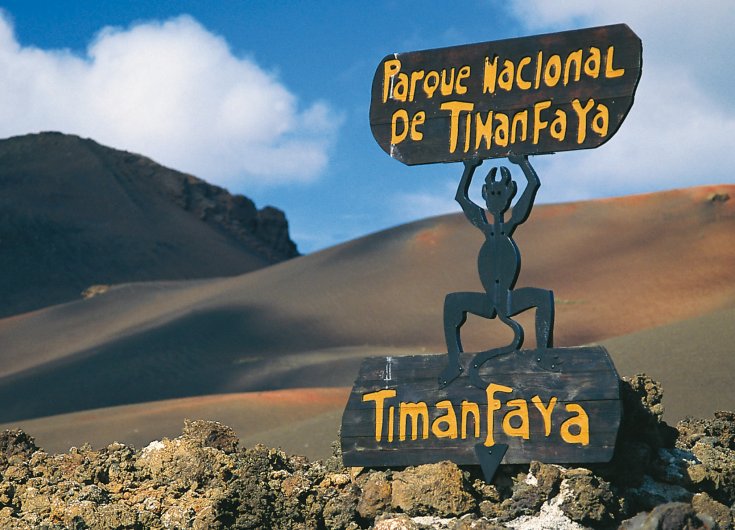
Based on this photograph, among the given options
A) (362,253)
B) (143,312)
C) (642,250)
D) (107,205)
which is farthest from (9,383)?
(107,205)

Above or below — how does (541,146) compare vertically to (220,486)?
above

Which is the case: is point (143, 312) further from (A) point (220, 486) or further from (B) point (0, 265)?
(A) point (220, 486)

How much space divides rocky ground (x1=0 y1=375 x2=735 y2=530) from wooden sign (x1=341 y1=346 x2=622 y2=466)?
0.48 feet

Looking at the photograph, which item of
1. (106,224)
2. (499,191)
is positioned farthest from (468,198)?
(106,224)

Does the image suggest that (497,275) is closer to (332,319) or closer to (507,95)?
(507,95)

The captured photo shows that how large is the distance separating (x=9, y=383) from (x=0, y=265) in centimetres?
4205

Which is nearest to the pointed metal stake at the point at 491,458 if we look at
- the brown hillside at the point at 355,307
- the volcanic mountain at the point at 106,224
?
the brown hillside at the point at 355,307

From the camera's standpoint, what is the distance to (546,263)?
164 ft

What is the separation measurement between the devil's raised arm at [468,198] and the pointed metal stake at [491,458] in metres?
1.54

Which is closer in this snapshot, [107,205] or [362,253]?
[362,253]

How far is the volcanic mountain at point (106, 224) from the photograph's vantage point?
8250 centimetres

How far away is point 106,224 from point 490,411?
86924 millimetres

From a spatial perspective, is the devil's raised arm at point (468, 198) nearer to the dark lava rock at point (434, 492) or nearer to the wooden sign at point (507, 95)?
the wooden sign at point (507, 95)

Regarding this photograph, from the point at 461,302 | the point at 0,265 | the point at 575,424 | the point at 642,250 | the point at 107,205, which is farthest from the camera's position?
the point at 107,205
